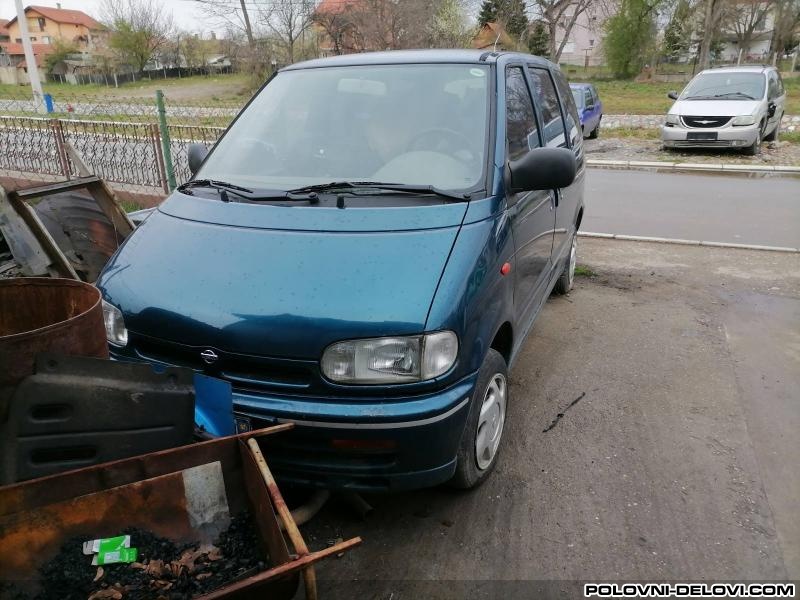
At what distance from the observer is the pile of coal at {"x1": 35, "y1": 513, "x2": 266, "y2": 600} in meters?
2.00

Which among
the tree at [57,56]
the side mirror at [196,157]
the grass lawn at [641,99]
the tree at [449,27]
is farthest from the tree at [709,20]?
the tree at [57,56]

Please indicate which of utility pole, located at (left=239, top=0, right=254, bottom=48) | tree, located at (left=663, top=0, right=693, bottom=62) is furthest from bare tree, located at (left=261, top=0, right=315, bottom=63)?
tree, located at (left=663, top=0, right=693, bottom=62)

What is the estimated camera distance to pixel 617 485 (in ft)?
10.1

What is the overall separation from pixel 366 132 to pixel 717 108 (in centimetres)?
1291

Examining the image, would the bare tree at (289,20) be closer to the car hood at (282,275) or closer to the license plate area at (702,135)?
the license plate area at (702,135)

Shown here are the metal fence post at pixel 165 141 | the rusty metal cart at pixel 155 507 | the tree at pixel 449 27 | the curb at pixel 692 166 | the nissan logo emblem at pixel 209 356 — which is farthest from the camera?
the tree at pixel 449 27

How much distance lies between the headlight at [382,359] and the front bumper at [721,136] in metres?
13.6

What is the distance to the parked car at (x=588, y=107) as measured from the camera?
16.1 meters

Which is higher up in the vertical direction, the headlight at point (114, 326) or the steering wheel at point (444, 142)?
the steering wheel at point (444, 142)

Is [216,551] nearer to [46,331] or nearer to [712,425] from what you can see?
[46,331]

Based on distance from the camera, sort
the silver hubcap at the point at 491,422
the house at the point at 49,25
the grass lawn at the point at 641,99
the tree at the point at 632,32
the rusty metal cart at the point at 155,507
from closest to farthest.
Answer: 1. the rusty metal cart at the point at 155,507
2. the silver hubcap at the point at 491,422
3. the grass lawn at the point at 641,99
4. the tree at the point at 632,32
5. the house at the point at 49,25

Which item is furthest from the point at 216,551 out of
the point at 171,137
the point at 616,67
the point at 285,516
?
the point at 616,67


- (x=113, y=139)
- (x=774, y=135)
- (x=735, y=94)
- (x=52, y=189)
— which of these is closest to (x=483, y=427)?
(x=52, y=189)

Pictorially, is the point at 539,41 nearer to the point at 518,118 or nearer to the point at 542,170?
the point at 518,118
